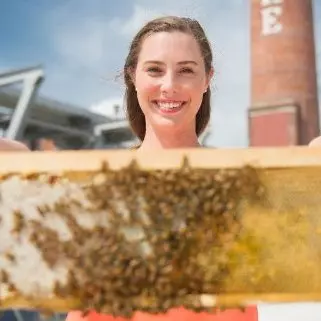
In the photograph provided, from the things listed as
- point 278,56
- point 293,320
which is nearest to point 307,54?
point 278,56

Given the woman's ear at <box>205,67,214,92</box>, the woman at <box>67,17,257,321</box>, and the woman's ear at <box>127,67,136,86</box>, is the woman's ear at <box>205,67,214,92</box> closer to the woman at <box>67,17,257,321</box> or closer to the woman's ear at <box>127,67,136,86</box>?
the woman at <box>67,17,257,321</box>

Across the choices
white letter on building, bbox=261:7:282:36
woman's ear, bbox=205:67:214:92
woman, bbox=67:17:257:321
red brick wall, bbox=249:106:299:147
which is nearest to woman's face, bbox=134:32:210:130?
woman, bbox=67:17:257:321

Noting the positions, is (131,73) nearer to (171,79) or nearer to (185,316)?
(171,79)

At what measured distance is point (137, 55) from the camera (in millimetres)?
2859

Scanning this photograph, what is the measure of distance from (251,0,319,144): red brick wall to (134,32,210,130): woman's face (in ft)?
82.5

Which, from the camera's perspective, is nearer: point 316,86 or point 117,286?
point 117,286

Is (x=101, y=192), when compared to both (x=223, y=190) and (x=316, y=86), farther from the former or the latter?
(x=316, y=86)

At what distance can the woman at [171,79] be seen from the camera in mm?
Answer: 2684

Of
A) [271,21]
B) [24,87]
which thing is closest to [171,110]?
[24,87]

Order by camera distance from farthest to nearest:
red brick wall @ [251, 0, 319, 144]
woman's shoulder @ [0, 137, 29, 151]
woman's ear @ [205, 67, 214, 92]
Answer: red brick wall @ [251, 0, 319, 144], woman's ear @ [205, 67, 214, 92], woman's shoulder @ [0, 137, 29, 151]

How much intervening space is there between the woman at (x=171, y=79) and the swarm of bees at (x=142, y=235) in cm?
42

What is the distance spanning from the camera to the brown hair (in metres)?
2.80

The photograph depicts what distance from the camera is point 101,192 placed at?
2145mm

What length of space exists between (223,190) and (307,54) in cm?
2777
